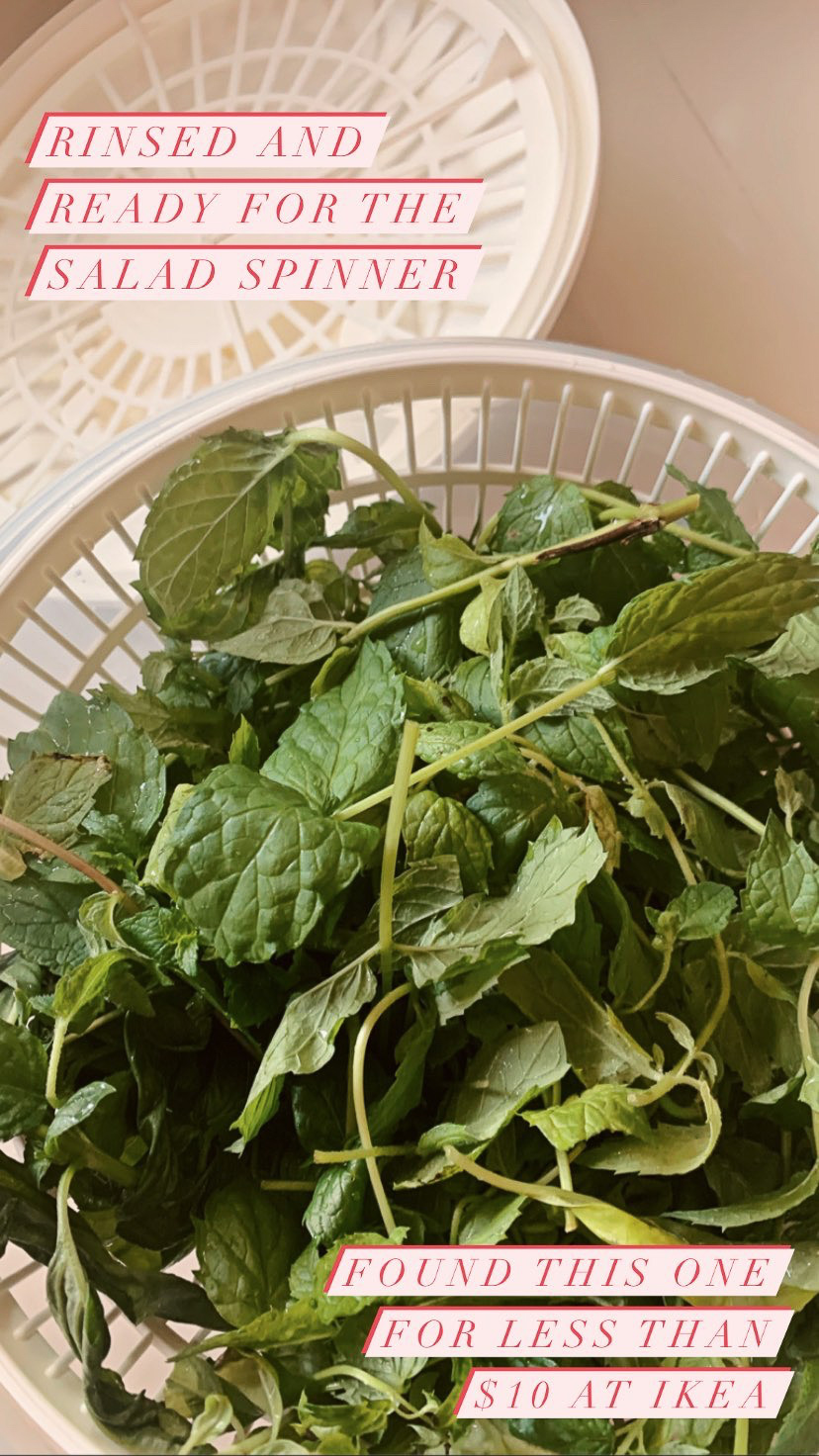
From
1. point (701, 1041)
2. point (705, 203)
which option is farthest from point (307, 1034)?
point (705, 203)

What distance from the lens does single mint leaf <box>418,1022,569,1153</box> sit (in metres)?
0.35

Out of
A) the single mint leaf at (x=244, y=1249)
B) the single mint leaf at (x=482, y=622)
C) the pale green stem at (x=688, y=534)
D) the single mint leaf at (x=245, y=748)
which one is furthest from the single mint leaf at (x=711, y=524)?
the single mint leaf at (x=244, y=1249)

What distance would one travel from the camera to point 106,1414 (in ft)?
1.14

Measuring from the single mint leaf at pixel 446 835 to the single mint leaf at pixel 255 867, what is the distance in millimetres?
23

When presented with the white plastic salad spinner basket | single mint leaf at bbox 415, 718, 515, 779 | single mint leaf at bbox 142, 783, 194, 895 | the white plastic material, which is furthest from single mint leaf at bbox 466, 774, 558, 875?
the white plastic material

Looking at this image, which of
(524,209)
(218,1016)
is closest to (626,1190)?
(218,1016)

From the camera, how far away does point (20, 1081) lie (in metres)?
0.39

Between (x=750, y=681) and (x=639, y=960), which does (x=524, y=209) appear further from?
(x=639, y=960)

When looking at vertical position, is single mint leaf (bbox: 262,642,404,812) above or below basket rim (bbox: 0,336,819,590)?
below

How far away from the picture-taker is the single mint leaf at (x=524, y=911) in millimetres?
345

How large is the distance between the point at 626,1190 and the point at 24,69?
0.75 meters

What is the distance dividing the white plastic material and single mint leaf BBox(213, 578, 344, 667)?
0.29m

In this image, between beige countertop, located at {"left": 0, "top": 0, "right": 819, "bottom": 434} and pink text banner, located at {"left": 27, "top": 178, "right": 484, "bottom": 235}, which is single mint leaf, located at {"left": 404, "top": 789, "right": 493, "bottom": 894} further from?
beige countertop, located at {"left": 0, "top": 0, "right": 819, "bottom": 434}

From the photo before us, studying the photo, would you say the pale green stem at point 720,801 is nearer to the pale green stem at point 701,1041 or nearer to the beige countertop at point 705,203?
the pale green stem at point 701,1041
